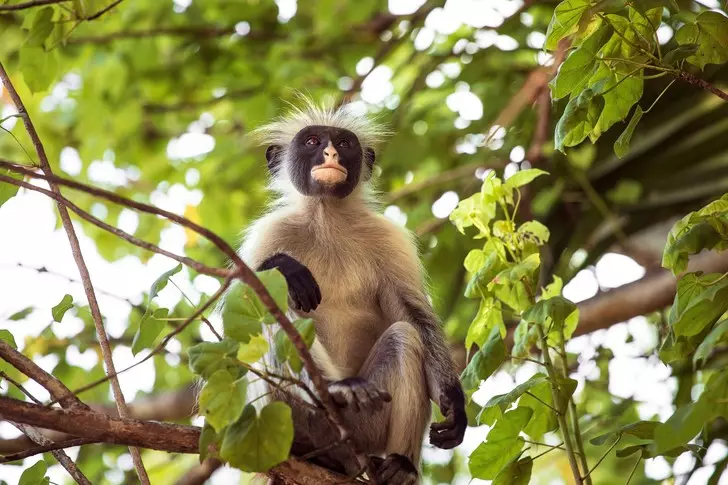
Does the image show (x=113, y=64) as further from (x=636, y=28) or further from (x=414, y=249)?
(x=636, y=28)

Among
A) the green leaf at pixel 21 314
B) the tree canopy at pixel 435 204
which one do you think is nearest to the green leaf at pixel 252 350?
the tree canopy at pixel 435 204

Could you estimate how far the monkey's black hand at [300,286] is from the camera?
445 cm

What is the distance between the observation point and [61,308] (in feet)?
12.1

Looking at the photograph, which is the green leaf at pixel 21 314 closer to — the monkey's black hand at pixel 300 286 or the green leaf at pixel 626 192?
the monkey's black hand at pixel 300 286

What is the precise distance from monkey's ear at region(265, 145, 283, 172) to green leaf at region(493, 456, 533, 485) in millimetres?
3530

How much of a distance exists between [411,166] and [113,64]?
277cm

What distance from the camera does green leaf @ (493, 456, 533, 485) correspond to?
3.60 m

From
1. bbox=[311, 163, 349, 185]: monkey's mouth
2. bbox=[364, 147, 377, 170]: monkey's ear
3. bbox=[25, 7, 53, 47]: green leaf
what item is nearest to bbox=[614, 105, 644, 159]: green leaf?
bbox=[311, 163, 349, 185]: monkey's mouth

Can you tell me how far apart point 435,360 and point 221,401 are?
2463mm

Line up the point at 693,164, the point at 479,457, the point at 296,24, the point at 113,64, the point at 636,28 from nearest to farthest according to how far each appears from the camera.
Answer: the point at 636,28 → the point at 479,457 → the point at 693,164 → the point at 113,64 → the point at 296,24

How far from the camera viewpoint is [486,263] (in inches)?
154

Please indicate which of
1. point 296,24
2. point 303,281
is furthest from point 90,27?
point 303,281

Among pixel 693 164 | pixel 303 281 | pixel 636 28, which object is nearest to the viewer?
pixel 636 28

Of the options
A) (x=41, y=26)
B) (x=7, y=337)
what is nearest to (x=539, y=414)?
(x=7, y=337)
